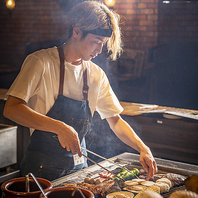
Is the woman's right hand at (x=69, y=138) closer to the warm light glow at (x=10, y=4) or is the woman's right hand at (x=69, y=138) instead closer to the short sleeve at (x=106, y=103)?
the short sleeve at (x=106, y=103)

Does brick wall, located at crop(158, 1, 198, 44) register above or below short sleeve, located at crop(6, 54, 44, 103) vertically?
above

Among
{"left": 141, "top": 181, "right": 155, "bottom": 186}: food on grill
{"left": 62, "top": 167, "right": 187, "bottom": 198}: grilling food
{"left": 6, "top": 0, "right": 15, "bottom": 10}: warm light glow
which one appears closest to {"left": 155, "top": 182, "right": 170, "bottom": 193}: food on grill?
{"left": 62, "top": 167, "right": 187, "bottom": 198}: grilling food

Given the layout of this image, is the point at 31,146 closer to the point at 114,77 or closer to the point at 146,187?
the point at 146,187

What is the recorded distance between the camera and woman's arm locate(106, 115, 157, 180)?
168cm

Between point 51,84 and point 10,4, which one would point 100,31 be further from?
point 10,4

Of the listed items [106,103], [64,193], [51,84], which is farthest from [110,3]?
[64,193]

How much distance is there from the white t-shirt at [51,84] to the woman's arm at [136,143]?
3.3 inches

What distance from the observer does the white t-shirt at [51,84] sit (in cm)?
169

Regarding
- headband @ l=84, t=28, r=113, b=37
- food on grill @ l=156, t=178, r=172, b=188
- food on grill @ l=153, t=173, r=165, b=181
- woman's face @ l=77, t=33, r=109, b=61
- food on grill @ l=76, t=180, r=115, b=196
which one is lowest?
food on grill @ l=153, t=173, r=165, b=181

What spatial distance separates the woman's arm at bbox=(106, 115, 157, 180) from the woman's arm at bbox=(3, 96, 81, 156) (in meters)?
0.45

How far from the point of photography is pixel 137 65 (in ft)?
19.0

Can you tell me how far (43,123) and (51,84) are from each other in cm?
39

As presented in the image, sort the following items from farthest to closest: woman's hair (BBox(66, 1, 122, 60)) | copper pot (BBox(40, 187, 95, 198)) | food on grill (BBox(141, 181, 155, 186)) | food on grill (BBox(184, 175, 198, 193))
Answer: woman's hair (BBox(66, 1, 122, 60)), food on grill (BBox(141, 181, 155, 186)), food on grill (BBox(184, 175, 198, 193)), copper pot (BBox(40, 187, 95, 198))

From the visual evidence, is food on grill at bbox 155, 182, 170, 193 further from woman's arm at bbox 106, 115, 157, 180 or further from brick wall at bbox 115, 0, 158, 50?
brick wall at bbox 115, 0, 158, 50
